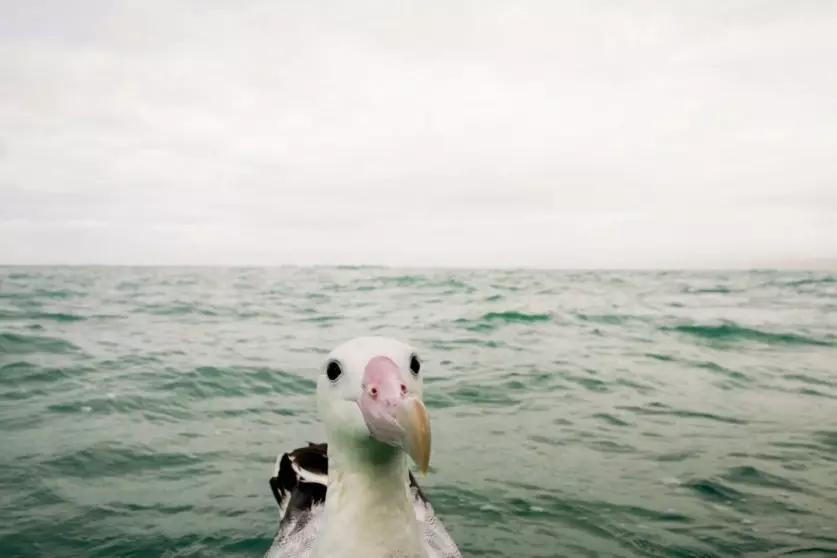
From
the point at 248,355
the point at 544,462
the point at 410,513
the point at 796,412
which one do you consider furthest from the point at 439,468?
the point at 248,355

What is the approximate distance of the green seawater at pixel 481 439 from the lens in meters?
5.69

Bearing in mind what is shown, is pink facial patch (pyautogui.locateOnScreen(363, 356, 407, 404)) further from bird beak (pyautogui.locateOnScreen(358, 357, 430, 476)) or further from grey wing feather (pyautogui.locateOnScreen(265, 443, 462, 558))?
grey wing feather (pyautogui.locateOnScreen(265, 443, 462, 558))

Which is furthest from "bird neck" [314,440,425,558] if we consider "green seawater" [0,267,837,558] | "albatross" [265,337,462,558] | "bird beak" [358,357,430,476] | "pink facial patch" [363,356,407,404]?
"green seawater" [0,267,837,558]

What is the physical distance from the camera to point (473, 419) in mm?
9312

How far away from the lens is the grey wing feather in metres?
4.50

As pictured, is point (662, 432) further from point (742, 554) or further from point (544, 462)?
point (742, 554)

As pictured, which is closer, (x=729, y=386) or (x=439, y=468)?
(x=439, y=468)

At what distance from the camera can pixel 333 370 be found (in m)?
3.61

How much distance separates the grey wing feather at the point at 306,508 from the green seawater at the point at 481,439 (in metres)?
0.72

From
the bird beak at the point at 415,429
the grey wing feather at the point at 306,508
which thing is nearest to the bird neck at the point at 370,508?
the bird beak at the point at 415,429

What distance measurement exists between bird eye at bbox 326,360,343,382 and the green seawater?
2.72 metres

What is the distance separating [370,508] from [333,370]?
0.82 metres

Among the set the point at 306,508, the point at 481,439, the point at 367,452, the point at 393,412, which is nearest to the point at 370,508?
the point at 367,452

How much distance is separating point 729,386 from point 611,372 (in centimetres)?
224
